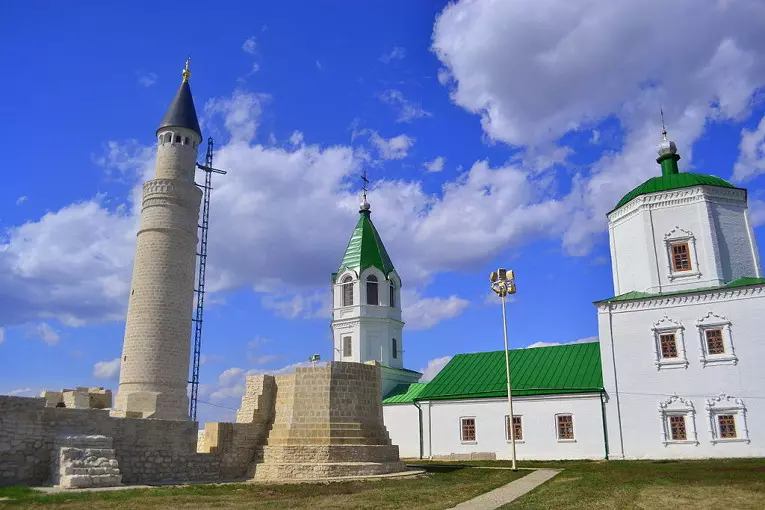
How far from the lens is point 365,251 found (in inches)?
1566

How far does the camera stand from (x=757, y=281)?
25.5 metres

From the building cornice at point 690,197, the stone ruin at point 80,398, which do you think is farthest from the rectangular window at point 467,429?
the stone ruin at point 80,398

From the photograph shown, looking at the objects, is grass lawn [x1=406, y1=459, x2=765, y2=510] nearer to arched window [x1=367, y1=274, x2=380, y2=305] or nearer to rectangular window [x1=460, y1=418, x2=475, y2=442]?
rectangular window [x1=460, y1=418, x2=475, y2=442]

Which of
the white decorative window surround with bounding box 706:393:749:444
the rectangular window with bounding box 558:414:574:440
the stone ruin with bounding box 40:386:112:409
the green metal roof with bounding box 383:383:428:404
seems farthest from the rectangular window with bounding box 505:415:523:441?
the stone ruin with bounding box 40:386:112:409

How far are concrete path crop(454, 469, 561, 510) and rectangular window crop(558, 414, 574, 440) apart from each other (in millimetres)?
8113

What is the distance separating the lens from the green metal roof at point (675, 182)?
28.1m

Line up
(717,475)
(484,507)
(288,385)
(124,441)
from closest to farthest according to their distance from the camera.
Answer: (484,507) < (717,475) < (124,441) < (288,385)

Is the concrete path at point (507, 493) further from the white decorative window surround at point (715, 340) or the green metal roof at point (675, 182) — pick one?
the green metal roof at point (675, 182)

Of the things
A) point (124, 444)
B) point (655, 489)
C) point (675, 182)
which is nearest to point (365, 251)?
point (675, 182)

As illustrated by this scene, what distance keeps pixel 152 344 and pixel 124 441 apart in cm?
1298

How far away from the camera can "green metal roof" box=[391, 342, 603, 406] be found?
29188 millimetres

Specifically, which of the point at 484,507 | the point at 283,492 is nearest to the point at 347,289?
the point at 283,492

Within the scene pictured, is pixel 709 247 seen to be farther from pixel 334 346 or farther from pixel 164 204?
pixel 164 204

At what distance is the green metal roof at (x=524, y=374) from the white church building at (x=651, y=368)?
10 centimetres
